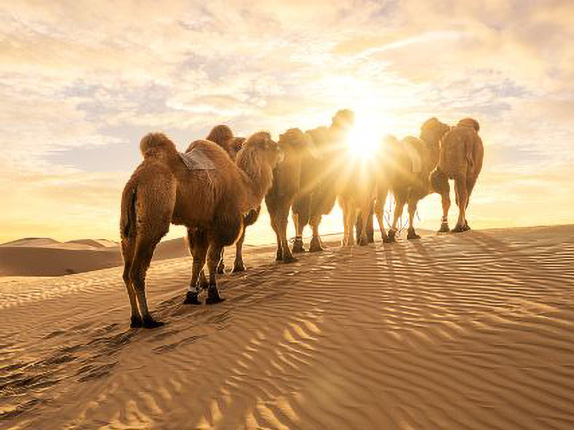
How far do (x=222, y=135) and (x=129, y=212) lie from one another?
4018 mm

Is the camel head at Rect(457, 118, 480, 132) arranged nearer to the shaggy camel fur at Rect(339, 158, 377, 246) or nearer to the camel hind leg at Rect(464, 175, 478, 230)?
the camel hind leg at Rect(464, 175, 478, 230)

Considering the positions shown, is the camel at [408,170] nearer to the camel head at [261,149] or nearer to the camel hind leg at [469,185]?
the camel hind leg at [469,185]

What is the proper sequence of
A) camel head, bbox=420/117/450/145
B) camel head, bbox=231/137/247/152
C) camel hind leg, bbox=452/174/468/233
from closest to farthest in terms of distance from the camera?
camel head, bbox=231/137/247/152
camel hind leg, bbox=452/174/468/233
camel head, bbox=420/117/450/145

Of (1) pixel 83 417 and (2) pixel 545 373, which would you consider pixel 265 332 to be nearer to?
(1) pixel 83 417

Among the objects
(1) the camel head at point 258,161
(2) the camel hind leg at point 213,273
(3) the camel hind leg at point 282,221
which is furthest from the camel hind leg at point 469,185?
(2) the camel hind leg at point 213,273

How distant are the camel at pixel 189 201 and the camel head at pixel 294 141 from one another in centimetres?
175

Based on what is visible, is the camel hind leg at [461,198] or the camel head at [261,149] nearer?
the camel head at [261,149]

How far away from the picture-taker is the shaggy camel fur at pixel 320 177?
11.6m

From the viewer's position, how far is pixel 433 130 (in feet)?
45.1

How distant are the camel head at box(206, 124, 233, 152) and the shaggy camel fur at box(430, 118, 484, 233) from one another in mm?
5622

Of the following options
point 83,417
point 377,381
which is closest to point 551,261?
point 377,381

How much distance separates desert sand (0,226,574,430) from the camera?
143 inches

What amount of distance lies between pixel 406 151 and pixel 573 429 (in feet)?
33.3

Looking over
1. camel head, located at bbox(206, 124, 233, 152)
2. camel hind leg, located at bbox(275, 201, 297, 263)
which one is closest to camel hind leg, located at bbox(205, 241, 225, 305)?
camel hind leg, located at bbox(275, 201, 297, 263)
